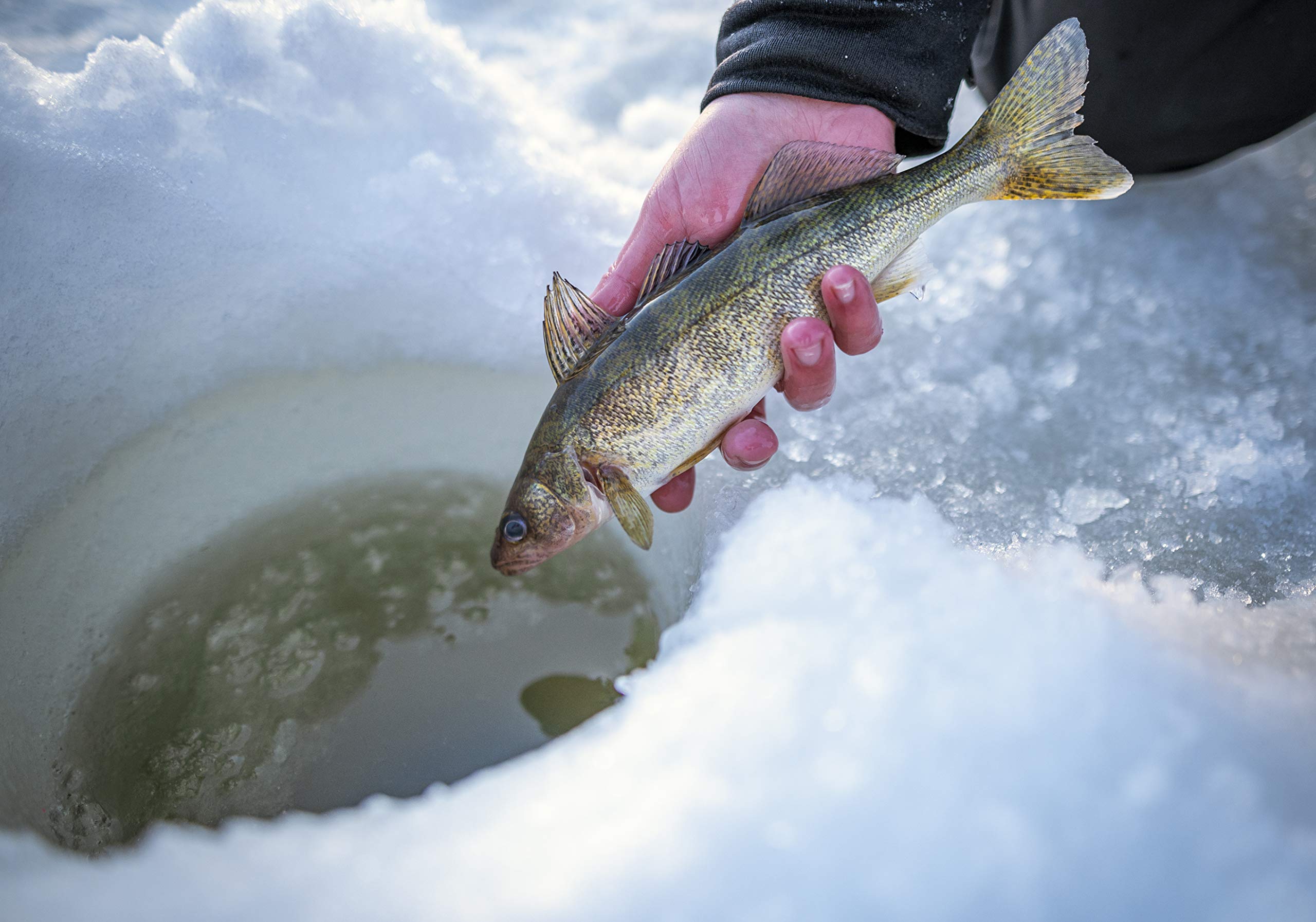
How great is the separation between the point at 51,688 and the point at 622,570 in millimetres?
1771

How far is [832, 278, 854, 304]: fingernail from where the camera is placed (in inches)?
66.7

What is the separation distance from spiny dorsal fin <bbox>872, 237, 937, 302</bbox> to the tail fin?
265mm

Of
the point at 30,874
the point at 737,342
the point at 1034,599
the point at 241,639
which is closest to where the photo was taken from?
the point at 30,874

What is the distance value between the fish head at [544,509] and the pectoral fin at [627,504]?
52 millimetres

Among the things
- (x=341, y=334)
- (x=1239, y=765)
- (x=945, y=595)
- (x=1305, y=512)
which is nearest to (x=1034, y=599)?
(x=945, y=595)

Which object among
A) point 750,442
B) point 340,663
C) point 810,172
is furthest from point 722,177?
point 340,663

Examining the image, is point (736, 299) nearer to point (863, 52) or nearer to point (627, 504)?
point (627, 504)

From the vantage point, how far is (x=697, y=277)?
1723 millimetres

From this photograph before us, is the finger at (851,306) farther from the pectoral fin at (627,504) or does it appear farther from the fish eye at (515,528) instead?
the fish eye at (515,528)

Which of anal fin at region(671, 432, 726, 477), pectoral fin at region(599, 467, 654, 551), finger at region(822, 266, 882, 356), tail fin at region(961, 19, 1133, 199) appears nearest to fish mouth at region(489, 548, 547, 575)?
pectoral fin at region(599, 467, 654, 551)

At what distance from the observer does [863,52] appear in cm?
227

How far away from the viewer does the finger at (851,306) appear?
170 cm

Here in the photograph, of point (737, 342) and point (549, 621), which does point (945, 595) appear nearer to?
point (737, 342)

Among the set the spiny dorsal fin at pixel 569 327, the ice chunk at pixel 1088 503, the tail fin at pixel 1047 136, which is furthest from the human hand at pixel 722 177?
the ice chunk at pixel 1088 503
